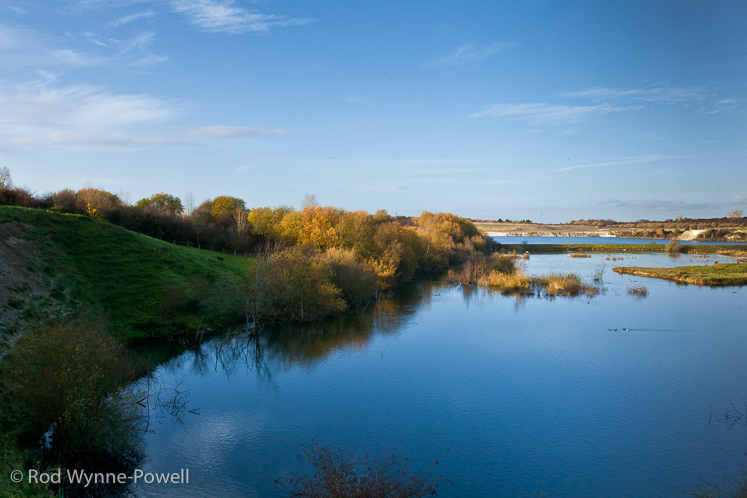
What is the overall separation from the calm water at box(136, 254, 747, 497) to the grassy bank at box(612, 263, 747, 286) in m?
23.7

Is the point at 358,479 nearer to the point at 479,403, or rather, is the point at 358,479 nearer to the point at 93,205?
the point at 479,403

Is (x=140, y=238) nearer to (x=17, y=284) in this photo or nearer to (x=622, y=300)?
(x=17, y=284)

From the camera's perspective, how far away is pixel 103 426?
1316 cm

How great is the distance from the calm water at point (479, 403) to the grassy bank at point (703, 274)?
23712 mm

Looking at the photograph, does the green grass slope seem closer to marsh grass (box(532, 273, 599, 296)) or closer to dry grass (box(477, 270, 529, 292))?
dry grass (box(477, 270, 529, 292))

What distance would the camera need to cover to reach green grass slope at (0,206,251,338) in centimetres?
2523

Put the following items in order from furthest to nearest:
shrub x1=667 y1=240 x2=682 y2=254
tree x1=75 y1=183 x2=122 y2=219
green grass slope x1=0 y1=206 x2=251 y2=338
Result: shrub x1=667 y1=240 x2=682 y2=254 → tree x1=75 y1=183 x2=122 y2=219 → green grass slope x1=0 y1=206 x2=251 y2=338

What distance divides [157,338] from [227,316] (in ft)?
19.8

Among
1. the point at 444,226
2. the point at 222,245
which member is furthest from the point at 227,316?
the point at 444,226

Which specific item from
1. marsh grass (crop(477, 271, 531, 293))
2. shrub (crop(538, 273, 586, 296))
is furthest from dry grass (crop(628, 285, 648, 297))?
marsh grass (crop(477, 271, 531, 293))

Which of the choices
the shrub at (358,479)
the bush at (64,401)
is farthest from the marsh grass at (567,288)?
the bush at (64,401)

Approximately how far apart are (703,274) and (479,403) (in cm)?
5641

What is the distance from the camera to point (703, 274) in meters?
59.0

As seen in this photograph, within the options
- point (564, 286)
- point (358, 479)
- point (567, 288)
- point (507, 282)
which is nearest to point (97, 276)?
point (358, 479)
